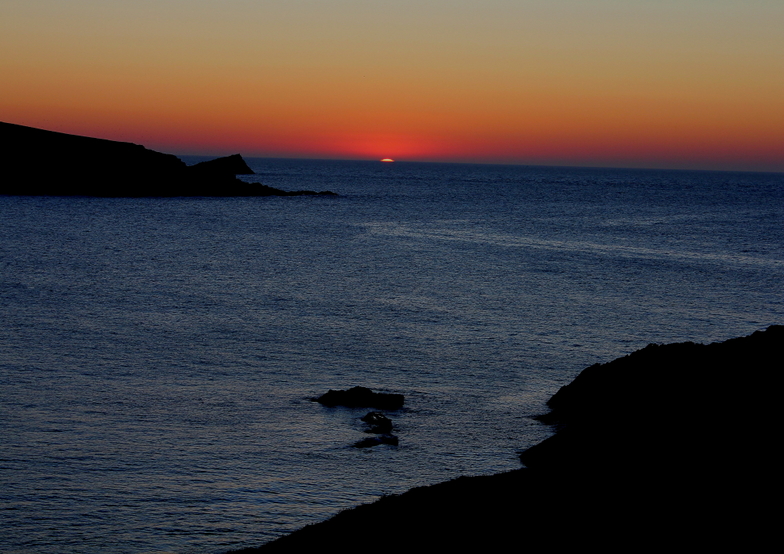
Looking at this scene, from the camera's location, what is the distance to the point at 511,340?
33.0 meters

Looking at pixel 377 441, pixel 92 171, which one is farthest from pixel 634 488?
pixel 92 171

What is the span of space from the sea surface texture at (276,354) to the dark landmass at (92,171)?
193 ft

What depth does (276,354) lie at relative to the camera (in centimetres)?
2956

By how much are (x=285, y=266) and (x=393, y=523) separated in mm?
41919

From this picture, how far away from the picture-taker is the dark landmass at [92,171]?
128375mm

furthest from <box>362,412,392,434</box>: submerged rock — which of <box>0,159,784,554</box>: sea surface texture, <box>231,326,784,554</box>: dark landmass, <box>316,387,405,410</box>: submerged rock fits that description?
<box>231,326,784,554</box>: dark landmass

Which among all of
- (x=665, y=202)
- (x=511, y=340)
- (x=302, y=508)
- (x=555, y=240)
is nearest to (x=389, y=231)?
(x=555, y=240)

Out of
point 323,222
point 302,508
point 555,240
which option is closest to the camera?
point 302,508

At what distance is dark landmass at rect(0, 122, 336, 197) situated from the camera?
421 feet

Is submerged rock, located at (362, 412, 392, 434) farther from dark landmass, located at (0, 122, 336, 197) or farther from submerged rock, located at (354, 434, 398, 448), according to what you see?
dark landmass, located at (0, 122, 336, 197)

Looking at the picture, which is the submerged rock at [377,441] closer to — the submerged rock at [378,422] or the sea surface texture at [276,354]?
the sea surface texture at [276,354]

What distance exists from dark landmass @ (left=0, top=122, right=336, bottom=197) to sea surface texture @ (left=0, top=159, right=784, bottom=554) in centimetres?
5884

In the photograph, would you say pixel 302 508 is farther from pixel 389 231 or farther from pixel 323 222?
pixel 323 222

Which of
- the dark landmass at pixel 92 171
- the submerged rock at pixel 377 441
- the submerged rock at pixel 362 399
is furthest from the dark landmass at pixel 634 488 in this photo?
the dark landmass at pixel 92 171
